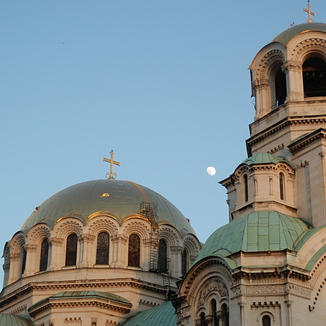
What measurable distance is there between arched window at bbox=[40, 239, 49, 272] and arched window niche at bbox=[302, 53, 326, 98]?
15279mm

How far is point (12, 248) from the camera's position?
4341 centimetres

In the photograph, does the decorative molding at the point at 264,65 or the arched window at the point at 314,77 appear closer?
the decorative molding at the point at 264,65

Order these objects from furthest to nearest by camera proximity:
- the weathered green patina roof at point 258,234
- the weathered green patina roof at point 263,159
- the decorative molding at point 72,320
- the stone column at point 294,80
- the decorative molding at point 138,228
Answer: the decorative molding at point 138,228, the decorative molding at point 72,320, the stone column at point 294,80, the weathered green patina roof at point 263,159, the weathered green patina roof at point 258,234

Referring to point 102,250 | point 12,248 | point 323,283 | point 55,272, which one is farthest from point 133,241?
point 323,283

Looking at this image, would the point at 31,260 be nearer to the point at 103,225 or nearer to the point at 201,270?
the point at 103,225

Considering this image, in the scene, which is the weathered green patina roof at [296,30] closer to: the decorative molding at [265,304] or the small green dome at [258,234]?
the small green dome at [258,234]

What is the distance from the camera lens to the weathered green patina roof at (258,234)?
2934 cm

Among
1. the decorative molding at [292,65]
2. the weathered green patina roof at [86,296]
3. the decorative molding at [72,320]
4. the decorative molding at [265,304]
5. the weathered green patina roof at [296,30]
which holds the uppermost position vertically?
the weathered green patina roof at [296,30]

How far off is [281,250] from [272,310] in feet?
7.12

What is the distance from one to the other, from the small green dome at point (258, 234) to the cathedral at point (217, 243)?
0.05m

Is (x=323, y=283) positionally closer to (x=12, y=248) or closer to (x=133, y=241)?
(x=133, y=241)

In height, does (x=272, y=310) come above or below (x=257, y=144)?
below

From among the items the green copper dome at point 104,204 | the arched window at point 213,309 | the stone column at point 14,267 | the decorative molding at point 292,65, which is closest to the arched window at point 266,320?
the arched window at point 213,309

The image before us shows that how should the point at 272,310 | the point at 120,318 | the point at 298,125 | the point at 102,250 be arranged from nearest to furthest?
the point at 272,310 → the point at 298,125 → the point at 120,318 → the point at 102,250
